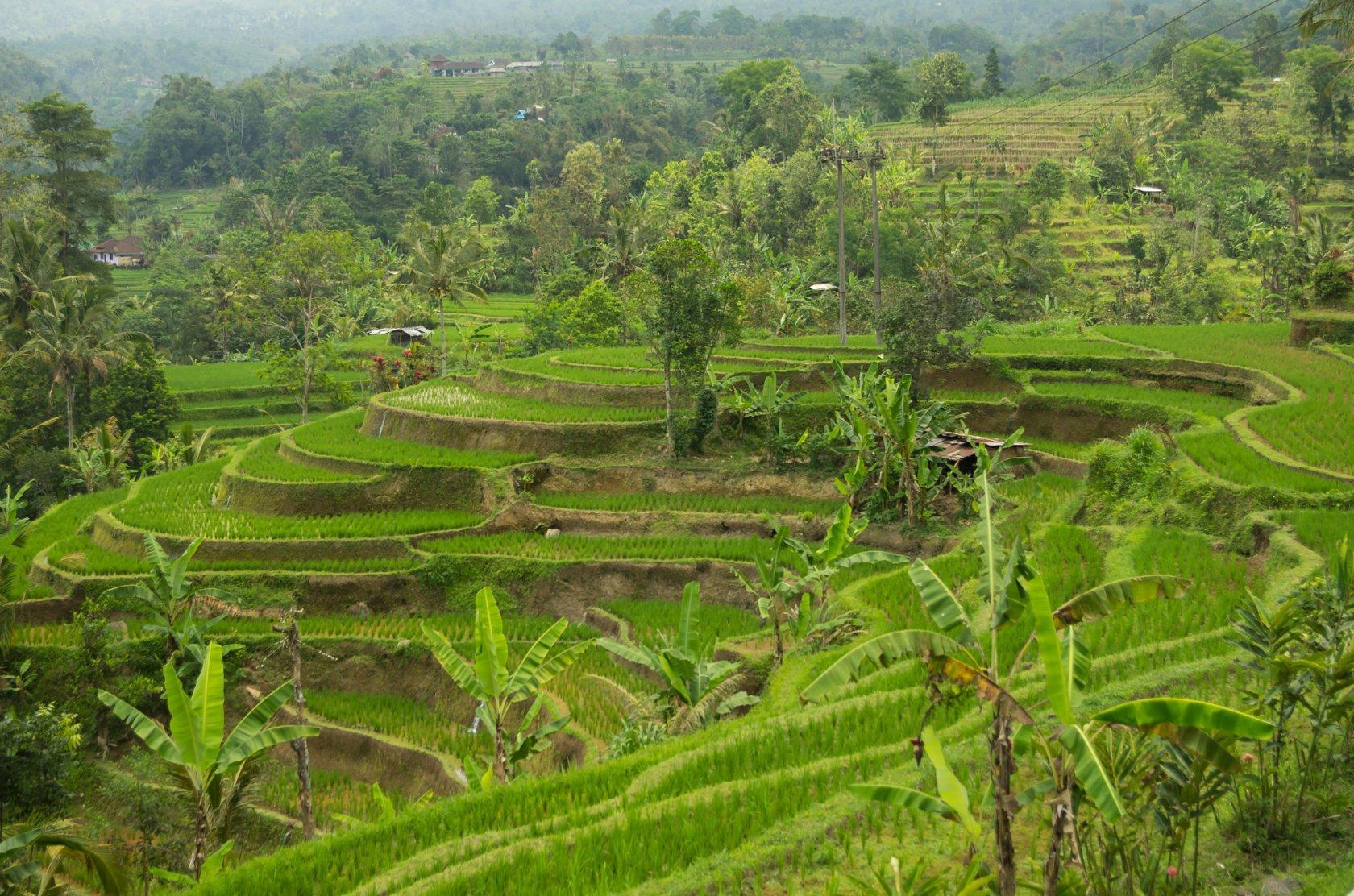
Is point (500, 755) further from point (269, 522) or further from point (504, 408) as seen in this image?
point (504, 408)

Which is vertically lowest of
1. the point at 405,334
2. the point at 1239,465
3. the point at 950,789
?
the point at 405,334

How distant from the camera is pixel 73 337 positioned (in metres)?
25.6

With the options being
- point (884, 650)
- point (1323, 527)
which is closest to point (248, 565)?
point (884, 650)

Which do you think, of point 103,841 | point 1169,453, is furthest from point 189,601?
point 1169,453

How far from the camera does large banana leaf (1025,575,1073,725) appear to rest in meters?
4.68

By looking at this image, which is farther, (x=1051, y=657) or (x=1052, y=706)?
(x=1052, y=706)

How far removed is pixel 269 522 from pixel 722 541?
6.31m

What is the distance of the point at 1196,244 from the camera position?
3681cm

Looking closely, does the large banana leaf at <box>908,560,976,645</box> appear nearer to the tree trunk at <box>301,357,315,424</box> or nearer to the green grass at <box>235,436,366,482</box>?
the green grass at <box>235,436,366,482</box>

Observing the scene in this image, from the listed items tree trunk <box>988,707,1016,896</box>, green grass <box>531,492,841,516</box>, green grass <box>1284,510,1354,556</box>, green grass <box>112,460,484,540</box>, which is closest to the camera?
tree trunk <box>988,707,1016,896</box>

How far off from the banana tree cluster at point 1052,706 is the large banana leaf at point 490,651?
12.6ft

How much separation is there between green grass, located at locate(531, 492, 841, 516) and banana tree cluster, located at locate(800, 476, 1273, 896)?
33.5ft

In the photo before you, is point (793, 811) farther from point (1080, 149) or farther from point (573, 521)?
point (1080, 149)

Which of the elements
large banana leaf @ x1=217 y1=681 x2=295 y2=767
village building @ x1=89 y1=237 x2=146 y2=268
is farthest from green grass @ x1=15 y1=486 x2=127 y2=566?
village building @ x1=89 y1=237 x2=146 y2=268
